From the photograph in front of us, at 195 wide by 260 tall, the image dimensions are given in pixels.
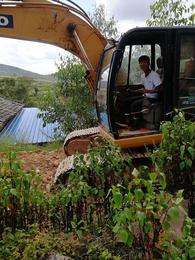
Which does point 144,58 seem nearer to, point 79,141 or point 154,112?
point 154,112

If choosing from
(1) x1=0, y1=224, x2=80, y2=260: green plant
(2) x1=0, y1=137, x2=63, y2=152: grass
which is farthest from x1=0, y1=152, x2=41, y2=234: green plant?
(2) x1=0, y1=137, x2=63, y2=152: grass

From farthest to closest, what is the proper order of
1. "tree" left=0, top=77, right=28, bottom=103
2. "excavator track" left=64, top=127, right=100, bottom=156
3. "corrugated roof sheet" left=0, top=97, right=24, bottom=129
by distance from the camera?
"tree" left=0, top=77, right=28, bottom=103, "corrugated roof sheet" left=0, top=97, right=24, bottom=129, "excavator track" left=64, top=127, right=100, bottom=156

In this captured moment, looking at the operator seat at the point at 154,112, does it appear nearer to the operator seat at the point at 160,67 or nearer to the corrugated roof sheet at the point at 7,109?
the operator seat at the point at 160,67

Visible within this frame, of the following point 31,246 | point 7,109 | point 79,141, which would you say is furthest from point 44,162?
point 7,109

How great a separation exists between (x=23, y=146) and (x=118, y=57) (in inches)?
178

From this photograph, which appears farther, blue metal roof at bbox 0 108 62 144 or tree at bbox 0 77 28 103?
tree at bbox 0 77 28 103

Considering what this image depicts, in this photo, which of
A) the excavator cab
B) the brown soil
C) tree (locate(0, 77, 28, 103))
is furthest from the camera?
tree (locate(0, 77, 28, 103))

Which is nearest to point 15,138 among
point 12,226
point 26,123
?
point 26,123

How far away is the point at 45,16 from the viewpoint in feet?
14.3

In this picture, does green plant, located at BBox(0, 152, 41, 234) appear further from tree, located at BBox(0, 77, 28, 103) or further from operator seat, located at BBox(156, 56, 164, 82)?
tree, located at BBox(0, 77, 28, 103)

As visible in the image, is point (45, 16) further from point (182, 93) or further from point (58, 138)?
point (58, 138)

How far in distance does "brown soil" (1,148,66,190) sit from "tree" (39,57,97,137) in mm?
1267

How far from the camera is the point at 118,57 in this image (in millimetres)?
3551

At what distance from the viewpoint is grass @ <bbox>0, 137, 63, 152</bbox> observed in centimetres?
657
